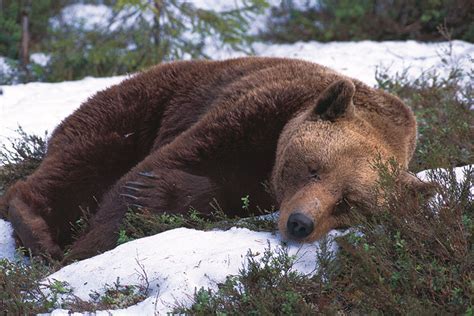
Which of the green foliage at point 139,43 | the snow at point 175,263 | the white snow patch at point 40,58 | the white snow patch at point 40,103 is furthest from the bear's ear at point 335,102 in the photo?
the white snow patch at point 40,58

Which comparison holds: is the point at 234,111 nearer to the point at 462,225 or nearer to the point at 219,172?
the point at 219,172

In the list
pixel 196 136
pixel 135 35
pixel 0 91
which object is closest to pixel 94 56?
pixel 135 35

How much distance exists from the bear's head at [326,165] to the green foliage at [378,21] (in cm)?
723

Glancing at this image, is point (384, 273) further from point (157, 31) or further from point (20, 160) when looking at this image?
point (157, 31)

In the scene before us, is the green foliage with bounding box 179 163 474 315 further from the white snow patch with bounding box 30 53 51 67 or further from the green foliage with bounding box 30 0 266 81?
the white snow patch with bounding box 30 53 51 67

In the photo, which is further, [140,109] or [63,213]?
[140,109]

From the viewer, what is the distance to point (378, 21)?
1248 cm

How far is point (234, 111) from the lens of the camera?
5230mm

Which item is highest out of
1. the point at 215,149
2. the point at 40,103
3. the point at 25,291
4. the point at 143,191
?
the point at 215,149

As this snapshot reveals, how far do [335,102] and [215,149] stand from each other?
2.83 ft

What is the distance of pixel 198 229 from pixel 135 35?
6.48 metres

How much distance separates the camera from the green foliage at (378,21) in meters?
11.8

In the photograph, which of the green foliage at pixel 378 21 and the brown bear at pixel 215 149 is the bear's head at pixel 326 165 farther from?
the green foliage at pixel 378 21

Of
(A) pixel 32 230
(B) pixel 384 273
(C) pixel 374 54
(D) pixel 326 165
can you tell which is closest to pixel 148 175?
(A) pixel 32 230
